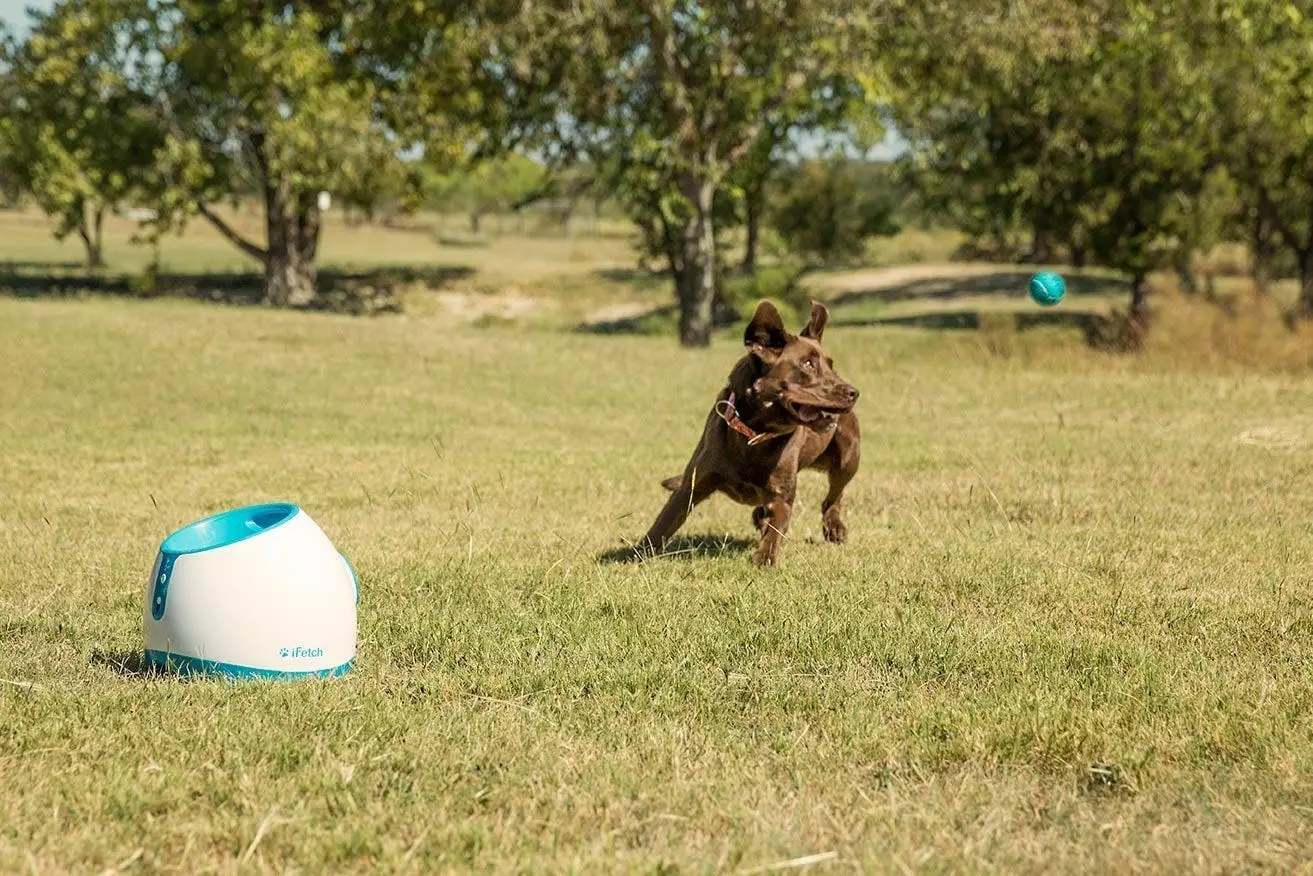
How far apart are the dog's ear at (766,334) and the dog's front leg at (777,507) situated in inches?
21.8

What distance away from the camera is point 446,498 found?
9688mm

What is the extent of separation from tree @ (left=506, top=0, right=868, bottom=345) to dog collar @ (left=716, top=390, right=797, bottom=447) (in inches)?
650

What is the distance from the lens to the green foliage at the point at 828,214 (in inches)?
2122

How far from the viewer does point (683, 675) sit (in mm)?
5266

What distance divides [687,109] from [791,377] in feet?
61.1

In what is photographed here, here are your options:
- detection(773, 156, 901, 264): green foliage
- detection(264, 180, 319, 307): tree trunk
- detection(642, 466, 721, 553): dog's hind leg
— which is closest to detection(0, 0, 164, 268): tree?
detection(264, 180, 319, 307): tree trunk

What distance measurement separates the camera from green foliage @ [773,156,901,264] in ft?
177

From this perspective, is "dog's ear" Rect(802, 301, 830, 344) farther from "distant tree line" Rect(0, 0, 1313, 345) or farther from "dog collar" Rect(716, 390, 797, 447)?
"distant tree line" Rect(0, 0, 1313, 345)

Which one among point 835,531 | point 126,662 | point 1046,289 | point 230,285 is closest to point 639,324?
point 230,285

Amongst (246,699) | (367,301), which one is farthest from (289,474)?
(367,301)

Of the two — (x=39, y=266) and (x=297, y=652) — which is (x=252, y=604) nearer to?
(x=297, y=652)

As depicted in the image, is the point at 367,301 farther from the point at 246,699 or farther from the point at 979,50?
the point at 246,699

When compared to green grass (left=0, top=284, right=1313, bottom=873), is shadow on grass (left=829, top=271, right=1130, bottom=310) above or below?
below

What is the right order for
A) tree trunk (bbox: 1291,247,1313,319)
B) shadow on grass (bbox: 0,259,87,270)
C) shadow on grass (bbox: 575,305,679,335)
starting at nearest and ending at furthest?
tree trunk (bbox: 1291,247,1313,319), shadow on grass (bbox: 575,305,679,335), shadow on grass (bbox: 0,259,87,270)
